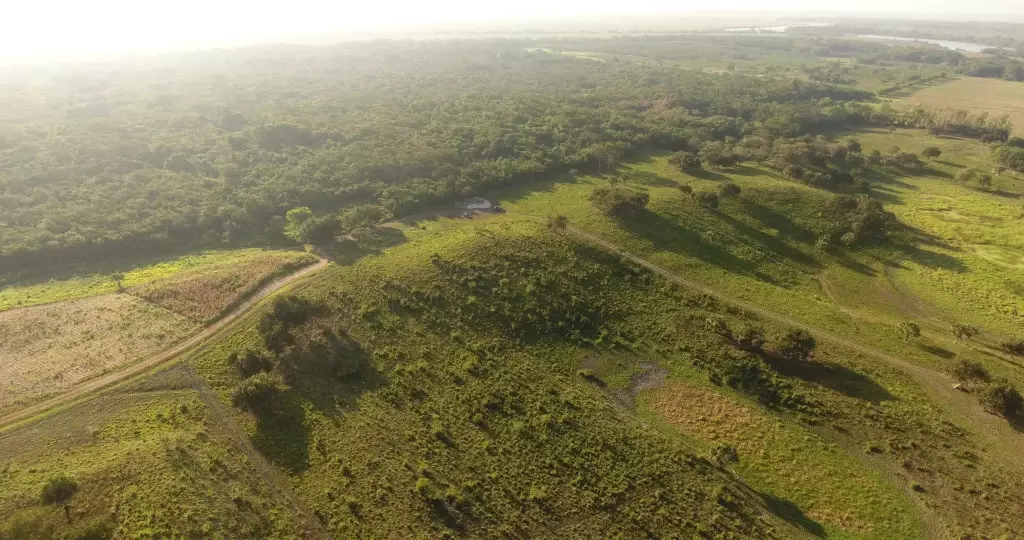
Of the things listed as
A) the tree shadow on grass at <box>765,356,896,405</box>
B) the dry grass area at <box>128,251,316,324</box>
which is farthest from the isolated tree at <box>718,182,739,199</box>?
the dry grass area at <box>128,251,316,324</box>

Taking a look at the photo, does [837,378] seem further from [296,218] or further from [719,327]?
[296,218]

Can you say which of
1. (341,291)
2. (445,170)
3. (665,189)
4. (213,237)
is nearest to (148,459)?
(341,291)

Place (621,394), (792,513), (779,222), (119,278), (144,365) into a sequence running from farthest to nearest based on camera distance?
(779,222) → (119,278) → (144,365) → (621,394) → (792,513)

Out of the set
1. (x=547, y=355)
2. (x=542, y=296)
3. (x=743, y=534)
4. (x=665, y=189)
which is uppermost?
(x=665, y=189)

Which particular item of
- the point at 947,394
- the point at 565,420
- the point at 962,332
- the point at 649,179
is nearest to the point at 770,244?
the point at 962,332

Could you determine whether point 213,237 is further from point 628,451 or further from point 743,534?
point 743,534
